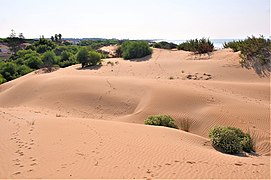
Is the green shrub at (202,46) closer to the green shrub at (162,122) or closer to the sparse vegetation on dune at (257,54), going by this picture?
the sparse vegetation on dune at (257,54)

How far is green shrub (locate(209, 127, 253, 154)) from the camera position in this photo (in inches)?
351

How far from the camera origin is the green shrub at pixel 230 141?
29.2ft

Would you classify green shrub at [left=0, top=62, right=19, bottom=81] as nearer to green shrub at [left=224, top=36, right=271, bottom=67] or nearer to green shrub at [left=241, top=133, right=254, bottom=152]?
green shrub at [left=224, top=36, right=271, bottom=67]

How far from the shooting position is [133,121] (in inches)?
540

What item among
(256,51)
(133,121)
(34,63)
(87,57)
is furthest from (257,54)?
(34,63)

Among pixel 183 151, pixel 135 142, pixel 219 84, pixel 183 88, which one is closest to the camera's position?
pixel 183 151

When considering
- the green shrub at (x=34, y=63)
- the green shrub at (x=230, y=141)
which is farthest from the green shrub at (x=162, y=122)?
the green shrub at (x=34, y=63)

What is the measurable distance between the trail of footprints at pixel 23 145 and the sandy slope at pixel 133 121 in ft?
0.08

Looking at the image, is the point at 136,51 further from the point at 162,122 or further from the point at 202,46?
the point at 162,122

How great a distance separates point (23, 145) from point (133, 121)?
6.34 meters

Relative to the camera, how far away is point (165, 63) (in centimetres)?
2578

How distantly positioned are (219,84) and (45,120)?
35.8 feet

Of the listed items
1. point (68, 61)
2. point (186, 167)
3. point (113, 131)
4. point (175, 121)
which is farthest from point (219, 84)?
point (68, 61)

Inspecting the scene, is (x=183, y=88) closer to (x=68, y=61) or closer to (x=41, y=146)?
(x=41, y=146)
